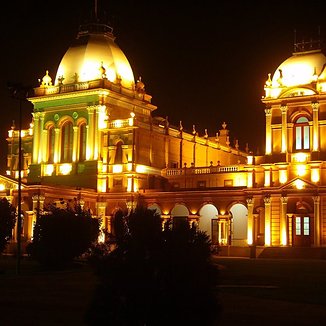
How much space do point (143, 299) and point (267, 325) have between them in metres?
5.62

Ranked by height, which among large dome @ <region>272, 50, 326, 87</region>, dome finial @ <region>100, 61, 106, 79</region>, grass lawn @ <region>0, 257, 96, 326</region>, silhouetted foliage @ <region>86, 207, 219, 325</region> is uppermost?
dome finial @ <region>100, 61, 106, 79</region>

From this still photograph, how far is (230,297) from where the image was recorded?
948 inches

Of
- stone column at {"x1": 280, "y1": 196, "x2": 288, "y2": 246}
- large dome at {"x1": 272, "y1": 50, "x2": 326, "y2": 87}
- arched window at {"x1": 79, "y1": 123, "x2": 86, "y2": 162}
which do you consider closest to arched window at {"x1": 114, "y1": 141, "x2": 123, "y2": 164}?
arched window at {"x1": 79, "y1": 123, "x2": 86, "y2": 162}

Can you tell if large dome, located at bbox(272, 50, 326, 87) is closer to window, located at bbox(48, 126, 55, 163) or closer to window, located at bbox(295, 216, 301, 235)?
window, located at bbox(295, 216, 301, 235)

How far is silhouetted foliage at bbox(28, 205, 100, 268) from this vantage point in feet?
136

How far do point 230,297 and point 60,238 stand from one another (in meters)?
20.3

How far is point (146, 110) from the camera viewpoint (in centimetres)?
7912

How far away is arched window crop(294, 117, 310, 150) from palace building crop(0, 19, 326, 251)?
0.30 feet

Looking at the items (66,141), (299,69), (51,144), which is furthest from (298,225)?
(51,144)

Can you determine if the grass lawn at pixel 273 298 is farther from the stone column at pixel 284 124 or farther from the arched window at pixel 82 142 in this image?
the arched window at pixel 82 142

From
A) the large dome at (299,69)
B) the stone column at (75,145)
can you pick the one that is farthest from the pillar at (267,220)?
the stone column at (75,145)

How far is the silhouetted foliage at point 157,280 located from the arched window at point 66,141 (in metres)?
59.0

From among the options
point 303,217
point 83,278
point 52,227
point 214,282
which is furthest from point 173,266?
point 303,217

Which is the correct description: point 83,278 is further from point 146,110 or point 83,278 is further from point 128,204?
point 146,110
